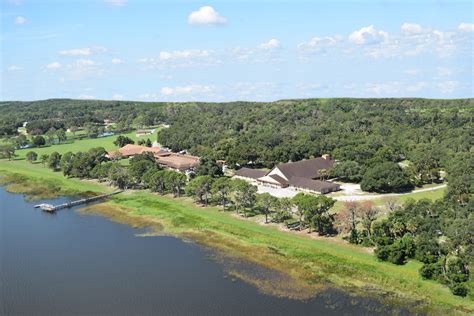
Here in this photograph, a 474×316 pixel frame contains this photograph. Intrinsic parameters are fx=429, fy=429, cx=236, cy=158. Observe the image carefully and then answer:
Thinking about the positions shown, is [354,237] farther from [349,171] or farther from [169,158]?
[169,158]

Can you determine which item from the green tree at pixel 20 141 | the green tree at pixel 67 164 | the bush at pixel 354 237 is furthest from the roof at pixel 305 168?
the green tree at pixel 20 141

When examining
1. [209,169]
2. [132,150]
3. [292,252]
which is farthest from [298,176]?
[132,150]

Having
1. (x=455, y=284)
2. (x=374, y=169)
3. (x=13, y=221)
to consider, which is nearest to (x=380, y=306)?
(x=455, y=284)

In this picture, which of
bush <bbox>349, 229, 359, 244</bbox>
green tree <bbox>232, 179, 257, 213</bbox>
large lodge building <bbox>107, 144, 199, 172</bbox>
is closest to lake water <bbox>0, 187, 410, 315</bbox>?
bush <bbox>349, 229, 359, 244</bbox>

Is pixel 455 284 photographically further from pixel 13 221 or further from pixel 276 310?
pixel 13 221

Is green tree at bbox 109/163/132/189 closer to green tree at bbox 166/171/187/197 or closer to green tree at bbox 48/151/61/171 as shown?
green tree at bbox 166/171/187/197

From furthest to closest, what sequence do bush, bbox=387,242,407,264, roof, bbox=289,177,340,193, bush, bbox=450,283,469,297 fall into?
roof, bbox=289,177,340,193, bush, bbox=387,242,407,264, bush, bbox=450,283,469,297

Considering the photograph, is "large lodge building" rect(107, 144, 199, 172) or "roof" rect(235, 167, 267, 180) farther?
"large lodge building" rect(107, 144, 199, 172)
